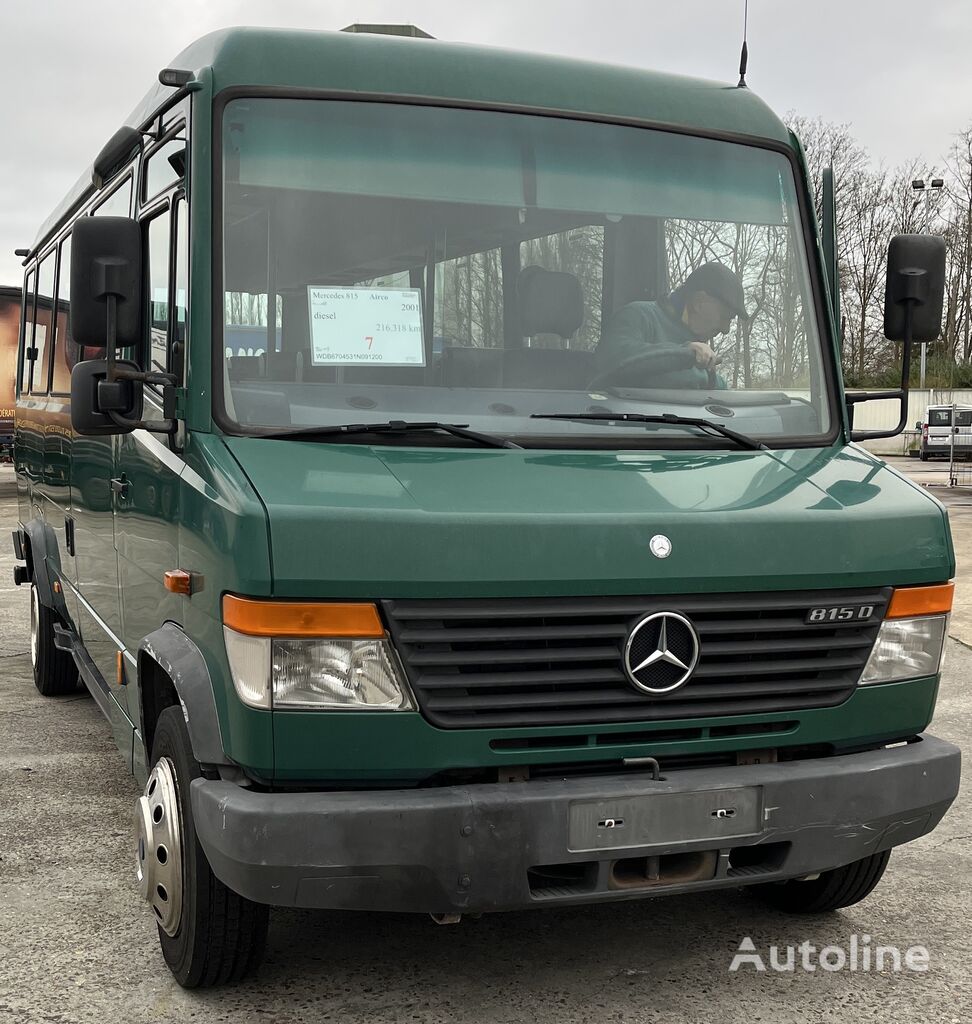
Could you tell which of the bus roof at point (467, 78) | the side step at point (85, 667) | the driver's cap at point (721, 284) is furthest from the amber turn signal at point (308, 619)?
the side step at point (85, 667)

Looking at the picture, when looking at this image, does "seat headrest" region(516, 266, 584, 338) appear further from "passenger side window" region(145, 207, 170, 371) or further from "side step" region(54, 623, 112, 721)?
"side step" region(54, 623, 112, 721)

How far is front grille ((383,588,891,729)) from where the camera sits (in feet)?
10.7

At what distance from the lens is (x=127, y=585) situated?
4.69 meters

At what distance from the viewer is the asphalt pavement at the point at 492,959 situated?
12.1 ft

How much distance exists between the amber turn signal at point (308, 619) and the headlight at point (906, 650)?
1407mm

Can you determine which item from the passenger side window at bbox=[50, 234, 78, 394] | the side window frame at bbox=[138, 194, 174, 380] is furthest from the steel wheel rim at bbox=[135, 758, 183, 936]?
the passenger side window at bbox=[50, 234, 78, 394]

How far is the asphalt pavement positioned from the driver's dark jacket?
5.63ft

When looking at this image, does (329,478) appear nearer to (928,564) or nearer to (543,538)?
(543,538)

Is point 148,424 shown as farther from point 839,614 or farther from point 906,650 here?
point 906,650

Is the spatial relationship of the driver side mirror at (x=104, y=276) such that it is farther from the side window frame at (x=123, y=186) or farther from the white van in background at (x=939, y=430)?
the white van in background at (x=939, y=430)

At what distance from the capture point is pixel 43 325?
779 centimetres

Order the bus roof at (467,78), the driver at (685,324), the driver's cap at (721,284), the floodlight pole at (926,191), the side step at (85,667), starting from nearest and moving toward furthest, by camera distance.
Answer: the bus roof at (467,78)
the driver at (685,324)
the driver's cap at (721,284)
the side step at (85,667)
the floodlight pole at (926,191)

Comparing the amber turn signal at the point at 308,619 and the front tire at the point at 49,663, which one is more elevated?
the amber turn signal at the point at 308,619

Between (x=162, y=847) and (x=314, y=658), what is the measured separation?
3.07 ft
